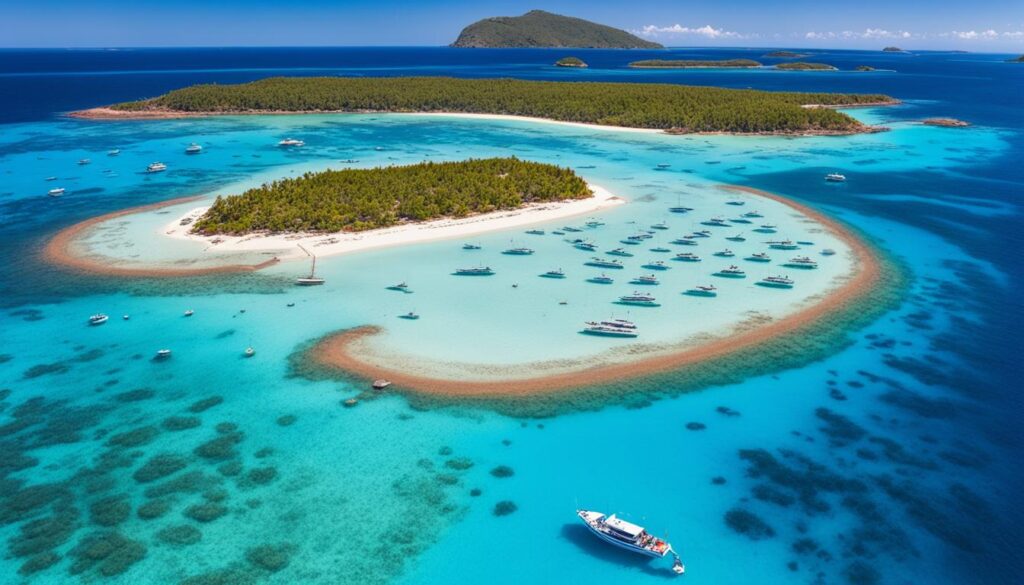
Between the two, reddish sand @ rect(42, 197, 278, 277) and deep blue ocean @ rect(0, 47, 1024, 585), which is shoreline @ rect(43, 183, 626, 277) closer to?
reddish sand @ rect(42, 197, 278, 277)

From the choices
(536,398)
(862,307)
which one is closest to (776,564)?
(536,398)

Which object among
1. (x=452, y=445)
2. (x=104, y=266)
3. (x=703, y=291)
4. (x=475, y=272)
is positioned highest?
(x=703, y=291)

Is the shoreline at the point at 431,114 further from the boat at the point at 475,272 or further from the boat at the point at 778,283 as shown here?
the boat at the point at 475,272

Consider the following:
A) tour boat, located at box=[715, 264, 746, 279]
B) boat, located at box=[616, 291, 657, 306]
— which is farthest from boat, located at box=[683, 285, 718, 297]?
boat, located at box=[616, 291, 657, 306]

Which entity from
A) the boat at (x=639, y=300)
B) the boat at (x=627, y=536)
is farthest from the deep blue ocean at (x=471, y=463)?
the boat at (x=639, y=300)

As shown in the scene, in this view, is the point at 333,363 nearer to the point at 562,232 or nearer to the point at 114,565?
the point at 114,565

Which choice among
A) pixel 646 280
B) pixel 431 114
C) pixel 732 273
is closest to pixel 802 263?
pixel 732 273

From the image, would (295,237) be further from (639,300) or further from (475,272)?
(639,300)
